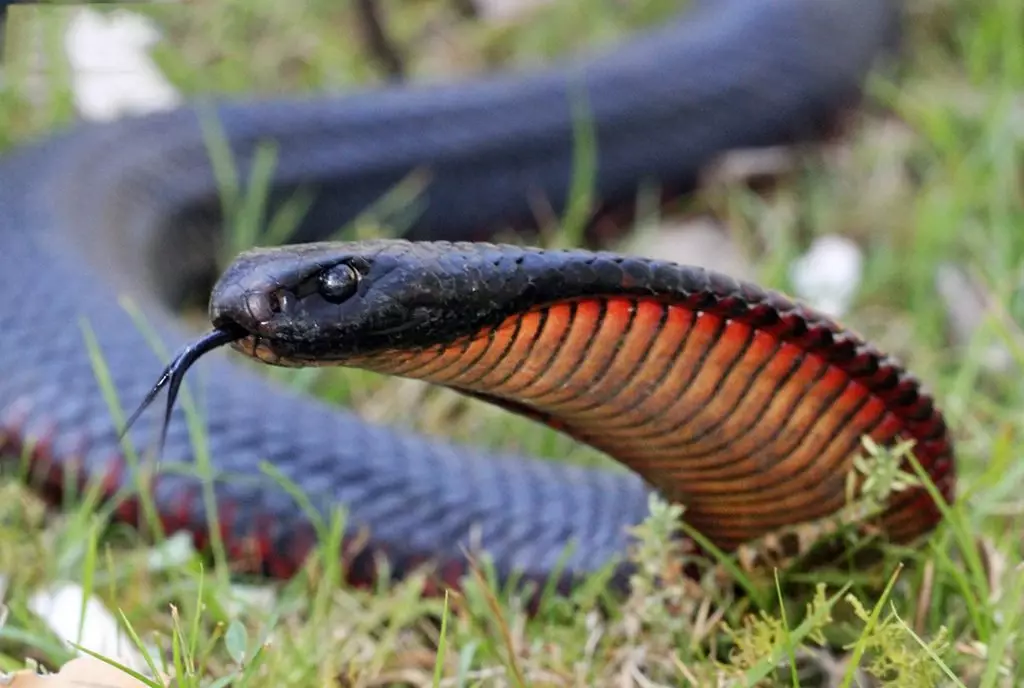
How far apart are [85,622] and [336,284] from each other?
1.02 meters

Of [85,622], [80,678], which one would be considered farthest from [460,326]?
[85,622]

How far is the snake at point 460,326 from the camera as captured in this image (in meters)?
1.70

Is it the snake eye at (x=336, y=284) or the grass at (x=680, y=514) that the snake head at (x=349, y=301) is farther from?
the grass at (x=680, y=514)

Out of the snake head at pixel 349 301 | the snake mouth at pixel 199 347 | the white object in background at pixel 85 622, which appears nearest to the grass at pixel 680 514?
the white object in background at pixel 85 622

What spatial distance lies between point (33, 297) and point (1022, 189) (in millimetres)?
2807

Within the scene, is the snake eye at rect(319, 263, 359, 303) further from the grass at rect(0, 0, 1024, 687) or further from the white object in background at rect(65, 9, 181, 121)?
the white object in background at rect(65, 9, 181, 121)

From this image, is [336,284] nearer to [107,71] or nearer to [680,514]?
[680,514]

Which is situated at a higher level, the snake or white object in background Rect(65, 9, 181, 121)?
white object in background Rect(65, 9, 181, 121)

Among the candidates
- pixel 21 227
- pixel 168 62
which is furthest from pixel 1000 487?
pixel 168 62

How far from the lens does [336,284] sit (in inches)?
64.2

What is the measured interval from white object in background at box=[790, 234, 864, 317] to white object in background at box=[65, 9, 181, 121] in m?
2.06

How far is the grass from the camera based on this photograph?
6.93 ft

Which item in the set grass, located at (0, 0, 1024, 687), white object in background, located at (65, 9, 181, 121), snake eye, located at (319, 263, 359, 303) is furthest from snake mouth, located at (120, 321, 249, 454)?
white object in background, located at (65, 9, 181, 121)

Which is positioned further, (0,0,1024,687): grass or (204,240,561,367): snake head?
(0,0,1024,687): grass
